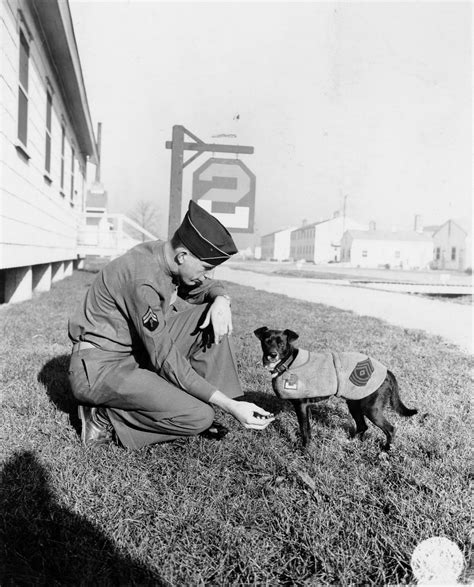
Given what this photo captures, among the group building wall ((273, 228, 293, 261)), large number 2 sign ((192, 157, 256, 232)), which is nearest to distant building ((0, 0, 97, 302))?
large number 2 sign ((192, 157, 256, 232))

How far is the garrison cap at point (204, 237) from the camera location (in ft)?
8.99

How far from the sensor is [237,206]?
6.58 m

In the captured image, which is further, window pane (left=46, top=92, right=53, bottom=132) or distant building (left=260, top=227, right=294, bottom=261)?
distant building (left=260, top=227, right=294, bottom=261)

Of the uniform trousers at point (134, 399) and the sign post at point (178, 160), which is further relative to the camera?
the sign post at point (178, 160)

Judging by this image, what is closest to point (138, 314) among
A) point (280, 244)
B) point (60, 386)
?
point (60, 386)

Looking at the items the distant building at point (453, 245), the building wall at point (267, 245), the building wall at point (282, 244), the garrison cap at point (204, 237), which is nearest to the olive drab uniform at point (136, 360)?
the garrison cap at point (204, 237)

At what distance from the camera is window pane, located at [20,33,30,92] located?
311 inches

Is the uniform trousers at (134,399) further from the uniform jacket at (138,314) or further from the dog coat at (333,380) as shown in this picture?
the dog coat at (333,380)

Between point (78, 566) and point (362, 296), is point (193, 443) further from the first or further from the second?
point (362, 296)

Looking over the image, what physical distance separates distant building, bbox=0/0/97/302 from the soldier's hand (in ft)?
14.1

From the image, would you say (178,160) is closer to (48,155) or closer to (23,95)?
(23,95)

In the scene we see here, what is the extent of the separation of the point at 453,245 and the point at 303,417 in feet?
248

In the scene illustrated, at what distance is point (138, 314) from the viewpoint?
8.83ft

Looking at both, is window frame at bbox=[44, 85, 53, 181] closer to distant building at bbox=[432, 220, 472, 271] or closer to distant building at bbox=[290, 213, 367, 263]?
distant building at bbox=[432, 220, 472, 271]
